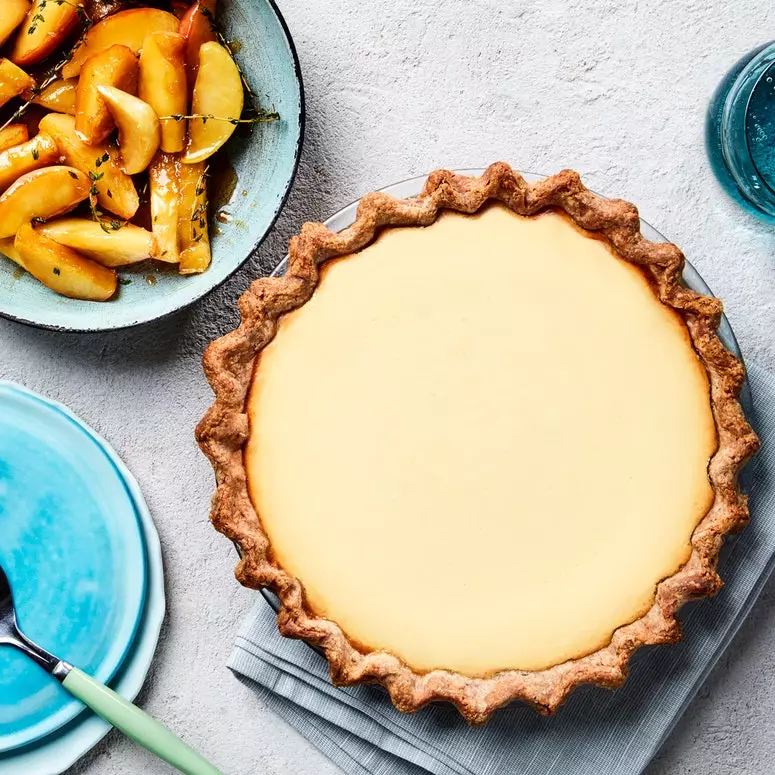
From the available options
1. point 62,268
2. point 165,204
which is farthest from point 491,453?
point 62,268

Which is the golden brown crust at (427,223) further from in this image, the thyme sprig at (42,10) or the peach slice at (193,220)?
the thyme sprig at (42,10)

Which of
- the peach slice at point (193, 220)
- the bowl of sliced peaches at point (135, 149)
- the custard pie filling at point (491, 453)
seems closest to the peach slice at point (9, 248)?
the bowl of sliced peaches at point (135, 149)

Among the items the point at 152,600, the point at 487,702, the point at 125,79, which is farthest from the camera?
the point at 152,600

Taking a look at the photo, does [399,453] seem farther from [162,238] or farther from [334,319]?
[162,238]

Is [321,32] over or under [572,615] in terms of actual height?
over

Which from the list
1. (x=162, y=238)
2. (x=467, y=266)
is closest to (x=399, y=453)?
(x=467, y=266)

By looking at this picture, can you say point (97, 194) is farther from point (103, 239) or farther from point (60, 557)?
point (60, 557)

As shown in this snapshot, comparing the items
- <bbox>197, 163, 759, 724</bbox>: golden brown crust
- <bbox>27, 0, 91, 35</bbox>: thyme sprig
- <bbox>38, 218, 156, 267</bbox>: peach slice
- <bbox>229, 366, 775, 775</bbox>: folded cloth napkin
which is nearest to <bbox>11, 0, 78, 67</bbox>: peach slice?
<bbox>27, 0, 91, 35</bbox>: thyme sprig
